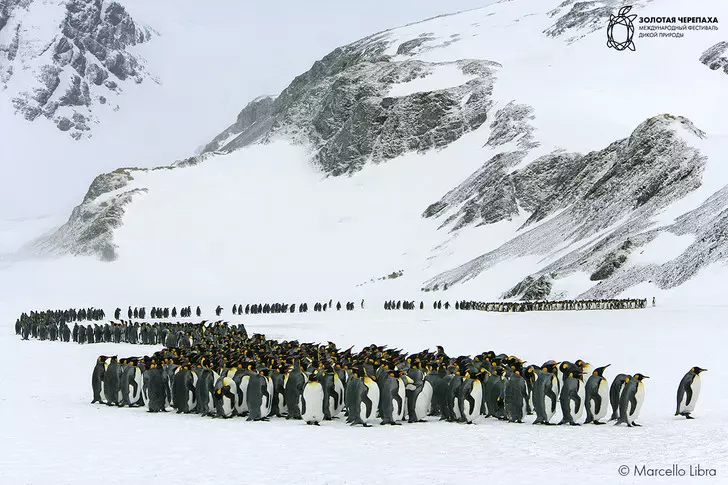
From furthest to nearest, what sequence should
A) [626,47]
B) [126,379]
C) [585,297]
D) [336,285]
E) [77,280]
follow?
[626,47] → [77,280] → [336,285] → [585,297] → [126,379]

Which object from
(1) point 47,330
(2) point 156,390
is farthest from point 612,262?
(2) point 156,390

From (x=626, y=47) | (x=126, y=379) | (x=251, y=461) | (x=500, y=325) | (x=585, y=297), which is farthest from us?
(x=626, y=47)

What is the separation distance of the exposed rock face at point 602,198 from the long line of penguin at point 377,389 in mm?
36762

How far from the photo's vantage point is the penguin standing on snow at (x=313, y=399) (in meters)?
18.7

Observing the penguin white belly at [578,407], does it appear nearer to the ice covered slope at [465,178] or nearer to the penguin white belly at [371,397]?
the penguin white belly at [371,397]

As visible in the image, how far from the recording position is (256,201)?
411ft

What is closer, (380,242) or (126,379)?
(126,379)

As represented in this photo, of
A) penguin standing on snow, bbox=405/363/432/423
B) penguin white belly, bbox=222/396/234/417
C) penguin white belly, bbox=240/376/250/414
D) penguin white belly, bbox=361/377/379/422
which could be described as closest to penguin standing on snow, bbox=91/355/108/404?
penguin white belly, bbox=222/396/234/417

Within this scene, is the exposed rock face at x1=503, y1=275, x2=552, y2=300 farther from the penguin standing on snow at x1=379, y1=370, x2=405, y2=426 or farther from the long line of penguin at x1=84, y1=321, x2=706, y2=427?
the penguin standing on snow at x1=379, y1=370, x2=405, y2=426

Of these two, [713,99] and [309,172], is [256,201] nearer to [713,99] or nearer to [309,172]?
[309,172]

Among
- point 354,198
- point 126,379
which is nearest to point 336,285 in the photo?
point 354,198

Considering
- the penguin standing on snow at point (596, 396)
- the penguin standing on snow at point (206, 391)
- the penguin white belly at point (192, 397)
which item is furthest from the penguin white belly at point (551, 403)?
the penguin white belly at point (192, 397)

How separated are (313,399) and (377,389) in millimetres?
1458

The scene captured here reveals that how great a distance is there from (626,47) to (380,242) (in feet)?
176
